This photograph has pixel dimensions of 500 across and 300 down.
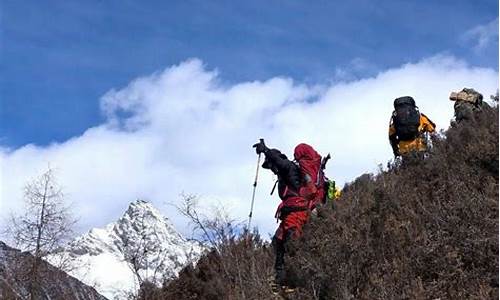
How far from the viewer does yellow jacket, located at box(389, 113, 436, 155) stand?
35.6 feet

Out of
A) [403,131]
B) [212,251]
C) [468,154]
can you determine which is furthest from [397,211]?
[212,251]

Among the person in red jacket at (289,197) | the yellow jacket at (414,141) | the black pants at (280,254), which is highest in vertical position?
the yellow jacket at (414,141)

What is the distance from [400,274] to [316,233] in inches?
81.3

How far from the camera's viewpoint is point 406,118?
1075cm

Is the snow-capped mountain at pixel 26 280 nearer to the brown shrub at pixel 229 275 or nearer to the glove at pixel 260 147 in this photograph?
the brown shrub at pixel 229 275

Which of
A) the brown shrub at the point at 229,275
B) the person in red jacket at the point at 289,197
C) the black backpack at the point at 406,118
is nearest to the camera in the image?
the brown shrub at the point at 229,275

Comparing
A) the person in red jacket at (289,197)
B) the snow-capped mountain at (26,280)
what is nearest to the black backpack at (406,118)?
the person in red jacket at (289,197)

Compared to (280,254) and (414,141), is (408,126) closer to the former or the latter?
(414,141)

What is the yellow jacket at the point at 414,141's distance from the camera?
10836 mm

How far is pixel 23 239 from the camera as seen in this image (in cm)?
1586

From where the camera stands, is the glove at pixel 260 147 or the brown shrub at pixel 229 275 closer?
the brown shrub at pixel 229 275

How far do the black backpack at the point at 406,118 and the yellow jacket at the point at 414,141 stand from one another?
0.24 ft

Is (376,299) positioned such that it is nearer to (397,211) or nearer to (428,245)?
(428,245)

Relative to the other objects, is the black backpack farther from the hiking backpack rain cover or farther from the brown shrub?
the brown shrub
